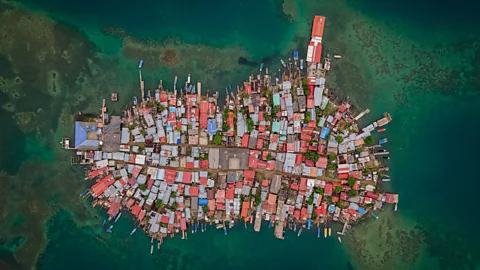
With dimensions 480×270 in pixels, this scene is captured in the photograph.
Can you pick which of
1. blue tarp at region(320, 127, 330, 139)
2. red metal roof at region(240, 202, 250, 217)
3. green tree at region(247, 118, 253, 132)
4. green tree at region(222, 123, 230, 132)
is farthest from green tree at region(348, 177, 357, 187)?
green tree at region(222, 123, 230, 132)

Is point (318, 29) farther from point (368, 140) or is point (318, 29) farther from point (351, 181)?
point (351, 181)

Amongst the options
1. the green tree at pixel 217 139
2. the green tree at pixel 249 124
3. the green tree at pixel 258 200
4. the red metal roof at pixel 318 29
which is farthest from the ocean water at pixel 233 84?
the green tree at pixel 217 139

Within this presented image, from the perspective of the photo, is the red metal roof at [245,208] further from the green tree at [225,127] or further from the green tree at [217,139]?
the green tree at [225,127]

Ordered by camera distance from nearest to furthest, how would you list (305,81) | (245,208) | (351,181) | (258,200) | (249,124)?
(305,81) < (249,124) < (351,181) < (258,200) < (245,208)

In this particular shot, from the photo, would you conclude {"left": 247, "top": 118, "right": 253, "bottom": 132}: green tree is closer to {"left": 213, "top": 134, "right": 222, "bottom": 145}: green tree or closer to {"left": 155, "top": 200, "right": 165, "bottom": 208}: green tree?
{"left": 213, "top": 134, "right": 222, "bottom": 145}: green tree

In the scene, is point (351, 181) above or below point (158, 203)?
above

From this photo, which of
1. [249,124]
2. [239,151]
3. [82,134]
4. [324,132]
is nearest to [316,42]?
[324,132]

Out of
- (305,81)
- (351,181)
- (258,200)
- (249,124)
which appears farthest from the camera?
(258,200)

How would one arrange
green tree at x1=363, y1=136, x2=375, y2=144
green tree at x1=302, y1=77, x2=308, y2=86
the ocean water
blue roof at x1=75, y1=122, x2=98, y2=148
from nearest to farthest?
green tree at x1=302, y1=77, x2=308, y2=86, blue roof at x1=75, y1=122, x2=98, y2=148, green tree at x1=363, y1=136, x2=375, y2=144, the ocean water
